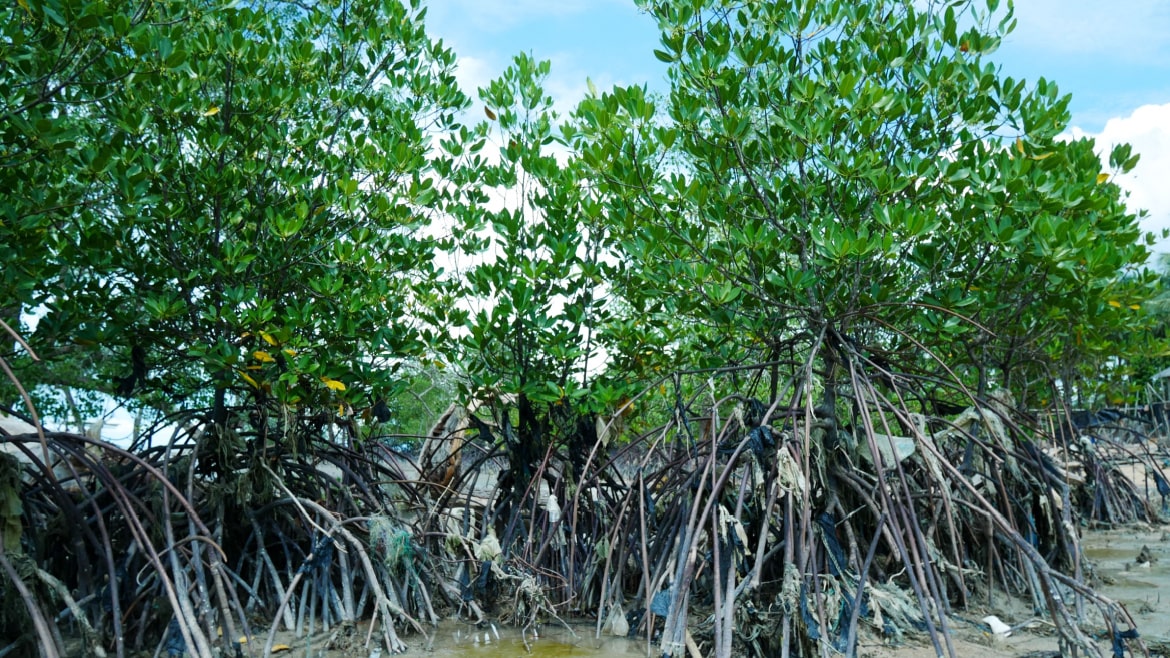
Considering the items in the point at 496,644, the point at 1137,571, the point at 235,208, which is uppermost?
the point at 235,208

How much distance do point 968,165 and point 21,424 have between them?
6.40m

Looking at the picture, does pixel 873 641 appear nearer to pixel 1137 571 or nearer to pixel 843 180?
pixel 843 180

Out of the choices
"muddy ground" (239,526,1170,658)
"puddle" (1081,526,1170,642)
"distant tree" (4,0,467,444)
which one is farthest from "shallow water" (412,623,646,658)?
"puddle" (1081,526,1170,642)

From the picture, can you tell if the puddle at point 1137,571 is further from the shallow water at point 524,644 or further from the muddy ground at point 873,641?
the shallow water at point 524,644

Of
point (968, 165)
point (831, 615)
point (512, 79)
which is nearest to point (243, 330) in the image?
point (512, 79)

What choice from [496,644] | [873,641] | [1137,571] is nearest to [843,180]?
[873,641]

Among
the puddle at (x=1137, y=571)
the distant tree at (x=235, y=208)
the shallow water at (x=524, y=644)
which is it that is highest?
the distant tree at (x=235, y=208)

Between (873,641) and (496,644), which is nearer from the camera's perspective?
(873,641)

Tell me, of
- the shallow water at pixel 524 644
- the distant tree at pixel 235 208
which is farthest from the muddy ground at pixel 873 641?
the distant tree at pixel 235 208

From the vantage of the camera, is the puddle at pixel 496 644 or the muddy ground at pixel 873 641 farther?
the puddle at pixel 496 644

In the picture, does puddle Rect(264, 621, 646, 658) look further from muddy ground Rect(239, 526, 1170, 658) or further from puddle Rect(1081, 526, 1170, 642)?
puddle Rect(1081, 526, 1170, 642)

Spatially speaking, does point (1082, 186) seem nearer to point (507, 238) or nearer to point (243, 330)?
point (507, 238)

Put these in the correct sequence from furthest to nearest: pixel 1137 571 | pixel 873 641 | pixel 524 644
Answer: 1. pixel 1137 571
2. pixel 524 644
3. pixel 873 641

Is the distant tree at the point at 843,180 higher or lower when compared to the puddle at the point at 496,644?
higher
